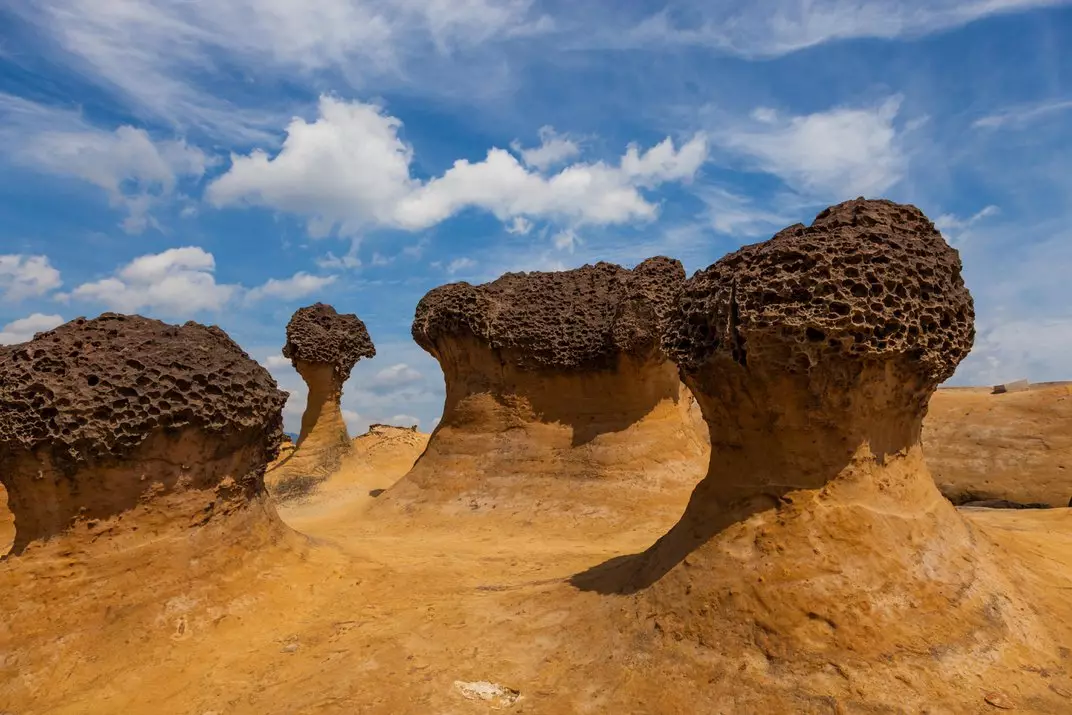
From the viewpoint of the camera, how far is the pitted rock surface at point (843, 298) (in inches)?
143

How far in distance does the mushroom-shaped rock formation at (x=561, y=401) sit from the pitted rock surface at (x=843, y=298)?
183 inches

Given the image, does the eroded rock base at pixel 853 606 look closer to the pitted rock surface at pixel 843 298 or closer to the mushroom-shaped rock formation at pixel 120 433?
the pitted rock surface at pixel 843 298

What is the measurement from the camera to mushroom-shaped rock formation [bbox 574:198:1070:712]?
3.26 metres

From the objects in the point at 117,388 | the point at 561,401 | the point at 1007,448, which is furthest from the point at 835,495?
the point at 1007,448

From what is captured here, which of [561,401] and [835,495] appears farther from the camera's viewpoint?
[561,401]

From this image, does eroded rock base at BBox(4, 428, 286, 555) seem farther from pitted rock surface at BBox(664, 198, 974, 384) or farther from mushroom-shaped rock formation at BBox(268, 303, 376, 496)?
mushroom-shaped rock formation at BBox(268, 303, 376, 496)

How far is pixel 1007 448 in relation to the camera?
9.48 meters

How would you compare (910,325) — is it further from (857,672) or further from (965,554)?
(857,672)

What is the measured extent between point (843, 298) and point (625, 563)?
2.33 meters

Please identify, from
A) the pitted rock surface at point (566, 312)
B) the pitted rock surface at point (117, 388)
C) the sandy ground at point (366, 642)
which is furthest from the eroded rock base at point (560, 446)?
the pitted rock surface at point (117, 388)

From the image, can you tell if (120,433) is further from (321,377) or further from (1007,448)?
(321,377)

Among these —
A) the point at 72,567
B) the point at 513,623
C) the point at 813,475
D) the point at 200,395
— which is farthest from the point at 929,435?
the point at 72,567

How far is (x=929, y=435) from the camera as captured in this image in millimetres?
10234

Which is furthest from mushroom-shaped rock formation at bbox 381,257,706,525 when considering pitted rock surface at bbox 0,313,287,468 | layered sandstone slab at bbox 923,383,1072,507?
pitted rock surface at bbox 0,313,287,468
